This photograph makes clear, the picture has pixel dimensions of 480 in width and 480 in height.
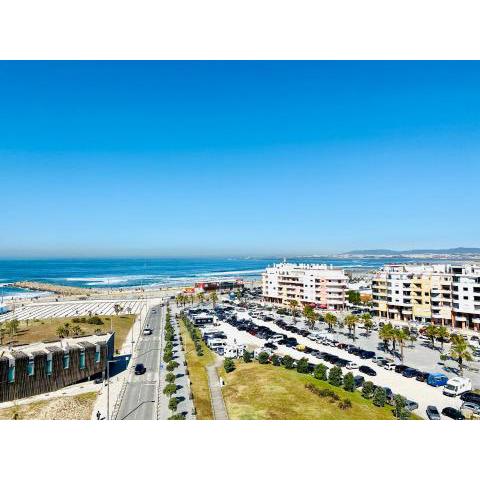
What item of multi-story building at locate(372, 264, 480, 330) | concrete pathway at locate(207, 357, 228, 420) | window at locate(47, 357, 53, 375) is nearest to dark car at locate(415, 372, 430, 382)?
concrete pathway at locate(207, 357, 228, 420)

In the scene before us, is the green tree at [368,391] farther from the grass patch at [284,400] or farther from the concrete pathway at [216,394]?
the concrete pathway at [216,394]

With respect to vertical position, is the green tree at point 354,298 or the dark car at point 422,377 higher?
the green tree at point 354,298

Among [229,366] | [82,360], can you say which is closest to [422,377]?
[229,366]

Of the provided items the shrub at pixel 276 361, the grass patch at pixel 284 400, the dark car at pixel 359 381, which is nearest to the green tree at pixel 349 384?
the grass patch at pixel 284 400

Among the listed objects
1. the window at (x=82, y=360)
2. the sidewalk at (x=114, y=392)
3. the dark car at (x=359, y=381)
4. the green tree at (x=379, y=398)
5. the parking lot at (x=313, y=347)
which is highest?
the window at (x=82, y=360)

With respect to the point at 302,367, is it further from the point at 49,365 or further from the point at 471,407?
the point at 49,365
